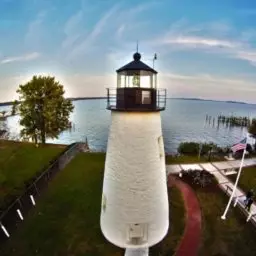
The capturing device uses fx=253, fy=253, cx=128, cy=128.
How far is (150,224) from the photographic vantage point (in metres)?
7.84

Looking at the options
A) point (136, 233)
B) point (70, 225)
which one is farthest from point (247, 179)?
point (136, 233)

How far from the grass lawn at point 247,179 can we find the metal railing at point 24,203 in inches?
506

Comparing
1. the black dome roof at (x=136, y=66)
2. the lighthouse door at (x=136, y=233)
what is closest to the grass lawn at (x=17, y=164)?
the lighthouse door at (x=136, y=233)

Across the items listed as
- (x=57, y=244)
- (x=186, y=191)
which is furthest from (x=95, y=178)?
(x=57, y=244)

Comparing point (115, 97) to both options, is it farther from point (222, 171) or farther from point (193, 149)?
point (193, 149)

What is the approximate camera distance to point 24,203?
517 inches

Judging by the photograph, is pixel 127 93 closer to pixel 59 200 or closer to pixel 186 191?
pixel 59 200

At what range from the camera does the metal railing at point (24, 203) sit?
1105 centimetres

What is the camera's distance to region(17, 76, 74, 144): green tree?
26172 mm

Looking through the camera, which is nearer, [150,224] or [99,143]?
[150,224]

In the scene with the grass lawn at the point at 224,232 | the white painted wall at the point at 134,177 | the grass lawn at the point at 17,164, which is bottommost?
the grass lawn at the point at 224,232

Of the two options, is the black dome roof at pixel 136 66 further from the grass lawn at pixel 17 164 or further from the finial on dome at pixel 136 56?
the grass lawn at pixel 17 164

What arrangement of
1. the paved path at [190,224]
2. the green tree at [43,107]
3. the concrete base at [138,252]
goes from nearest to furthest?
the concrete base at [138,252], the paved path at [190,224], the green tree at [43,107]

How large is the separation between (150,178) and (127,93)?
260cm
